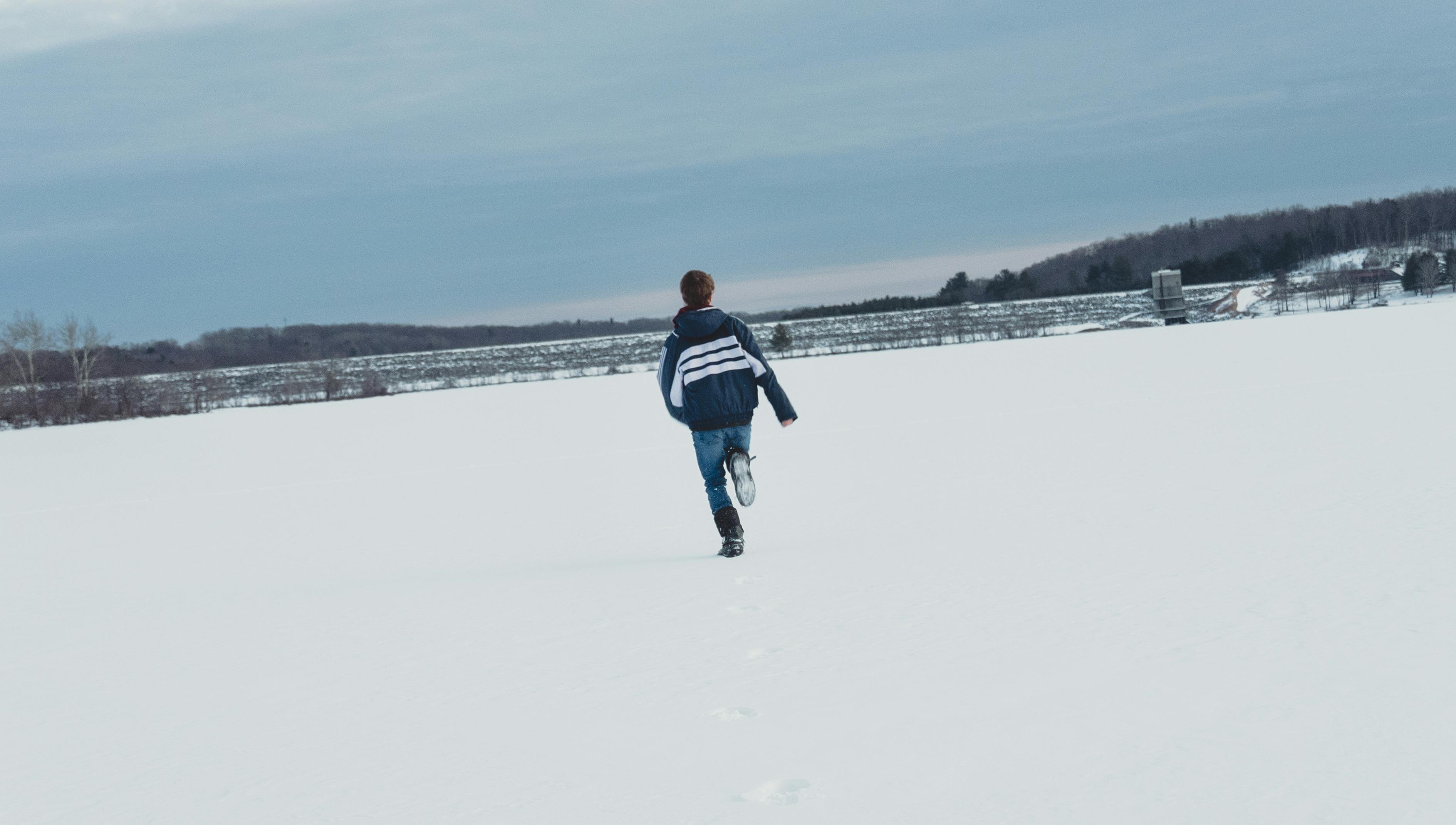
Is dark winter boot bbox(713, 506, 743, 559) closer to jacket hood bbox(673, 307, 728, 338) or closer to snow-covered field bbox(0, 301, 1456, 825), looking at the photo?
snow-covered field bbox(0, 301, 1456, 825)

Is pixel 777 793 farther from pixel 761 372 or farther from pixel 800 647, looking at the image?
pixel 761 372

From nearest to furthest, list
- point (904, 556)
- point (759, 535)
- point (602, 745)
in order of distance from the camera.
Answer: point (602, 745), point (904, 556), point (759, 535)

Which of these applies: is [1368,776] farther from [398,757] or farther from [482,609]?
[482,609]

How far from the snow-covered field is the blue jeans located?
389mm

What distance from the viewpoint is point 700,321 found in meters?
6.38

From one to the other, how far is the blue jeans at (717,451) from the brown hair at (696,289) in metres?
0.77

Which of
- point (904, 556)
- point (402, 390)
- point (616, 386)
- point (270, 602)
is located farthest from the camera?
point (402, 390)

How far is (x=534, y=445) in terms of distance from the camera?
1747cm

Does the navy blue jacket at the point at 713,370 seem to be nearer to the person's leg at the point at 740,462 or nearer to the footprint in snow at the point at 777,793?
the person's leg at the point at 740,462

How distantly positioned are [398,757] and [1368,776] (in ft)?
8.90

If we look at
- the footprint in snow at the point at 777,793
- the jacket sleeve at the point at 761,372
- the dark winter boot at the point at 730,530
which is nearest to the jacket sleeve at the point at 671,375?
the jacket sleeve at the point at 761,372

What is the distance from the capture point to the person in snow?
21.0 feet

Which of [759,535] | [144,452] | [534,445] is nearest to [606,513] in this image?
[759,535]

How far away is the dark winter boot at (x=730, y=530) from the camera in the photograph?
6484 millimetres
